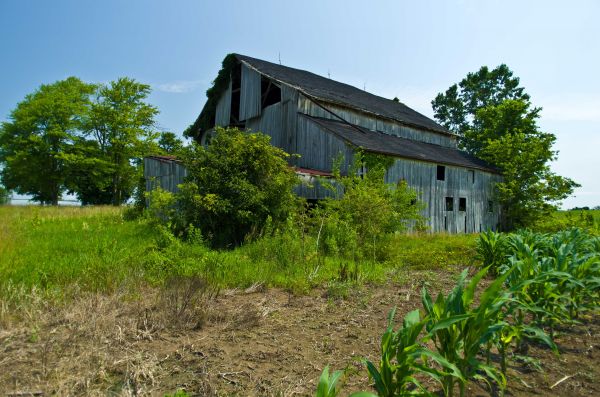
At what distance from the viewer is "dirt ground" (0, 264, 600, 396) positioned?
2678 mm

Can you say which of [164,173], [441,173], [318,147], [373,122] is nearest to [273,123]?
[318,147]

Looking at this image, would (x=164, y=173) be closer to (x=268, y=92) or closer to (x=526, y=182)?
(x=268, y=92)

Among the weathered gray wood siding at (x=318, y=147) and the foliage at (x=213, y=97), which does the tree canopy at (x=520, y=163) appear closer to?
the weathered gray wood siding at (x=318, y=147)

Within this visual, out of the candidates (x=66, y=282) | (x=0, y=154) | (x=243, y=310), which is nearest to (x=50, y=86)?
(x=0, y=154)

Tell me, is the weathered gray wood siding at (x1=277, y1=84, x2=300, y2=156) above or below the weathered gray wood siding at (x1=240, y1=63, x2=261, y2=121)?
below

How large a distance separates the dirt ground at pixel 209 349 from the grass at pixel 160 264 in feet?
2.69

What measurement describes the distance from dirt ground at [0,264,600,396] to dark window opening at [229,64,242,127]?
18.3 m

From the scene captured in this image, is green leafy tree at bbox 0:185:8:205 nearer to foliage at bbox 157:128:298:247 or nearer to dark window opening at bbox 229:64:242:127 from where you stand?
dark window opening at bbox 229:64:242:127

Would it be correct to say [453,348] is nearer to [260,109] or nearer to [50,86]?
[260,109]

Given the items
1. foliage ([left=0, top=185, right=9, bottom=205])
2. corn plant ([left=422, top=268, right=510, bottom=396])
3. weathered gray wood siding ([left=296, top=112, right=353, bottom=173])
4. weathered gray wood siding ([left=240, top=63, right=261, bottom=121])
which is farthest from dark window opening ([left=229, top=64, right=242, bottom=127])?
foliage ([left=0, top=185, right=9, bottom=205])

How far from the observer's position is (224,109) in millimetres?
22375

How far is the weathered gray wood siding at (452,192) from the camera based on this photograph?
17234 millimetres

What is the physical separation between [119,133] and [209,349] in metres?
38.1

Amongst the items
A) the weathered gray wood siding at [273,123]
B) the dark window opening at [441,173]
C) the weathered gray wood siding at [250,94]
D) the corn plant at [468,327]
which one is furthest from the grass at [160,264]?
the weathered gray wood siding at [250,94]
